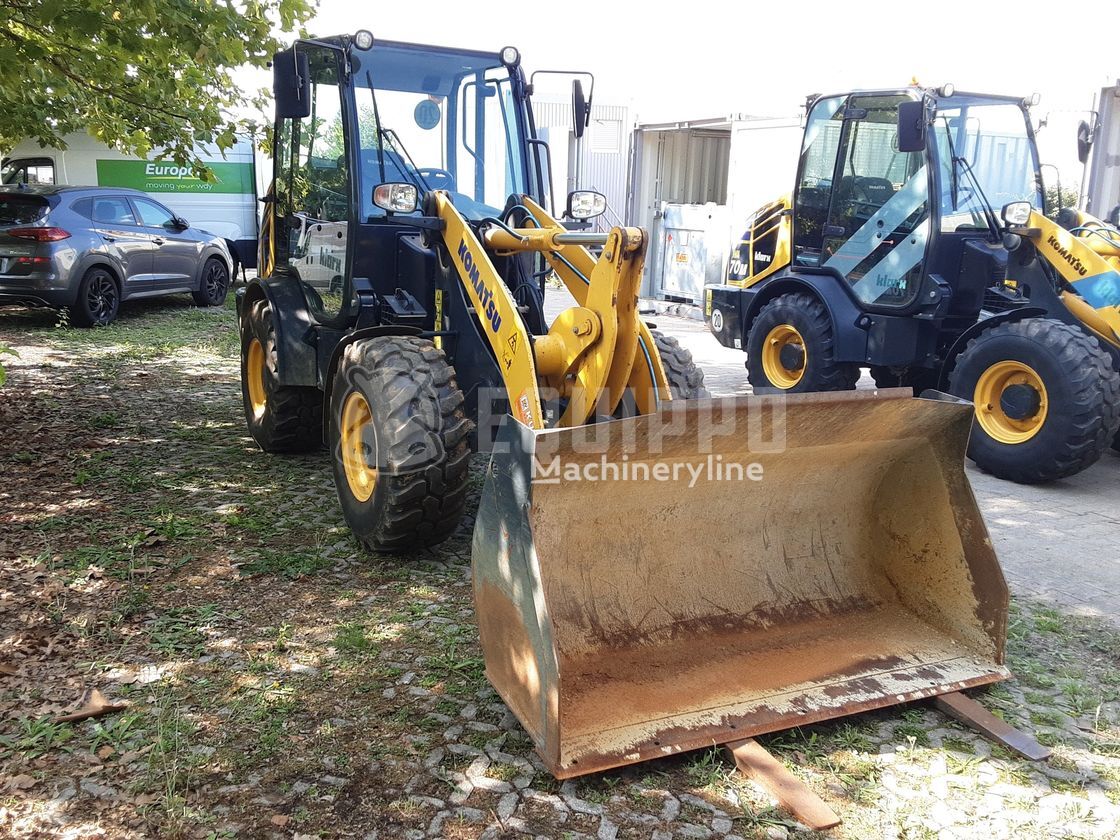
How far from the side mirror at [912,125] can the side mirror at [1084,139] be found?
Answer: 6.35 ft

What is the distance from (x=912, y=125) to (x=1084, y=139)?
7.00 ft

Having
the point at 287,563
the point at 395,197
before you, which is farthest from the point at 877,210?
the point at 287,563

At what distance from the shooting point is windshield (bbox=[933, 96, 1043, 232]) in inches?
275

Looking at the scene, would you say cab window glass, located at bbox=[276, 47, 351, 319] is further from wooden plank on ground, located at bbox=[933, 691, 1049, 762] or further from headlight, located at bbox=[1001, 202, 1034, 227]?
headlight, located at bbox=[1001, 202, 1034, 227]

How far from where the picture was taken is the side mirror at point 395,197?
4531mm

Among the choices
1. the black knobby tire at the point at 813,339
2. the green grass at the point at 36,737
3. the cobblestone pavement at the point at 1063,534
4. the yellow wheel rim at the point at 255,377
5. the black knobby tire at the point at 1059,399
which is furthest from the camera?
the black knobby tire at the point at 813,339

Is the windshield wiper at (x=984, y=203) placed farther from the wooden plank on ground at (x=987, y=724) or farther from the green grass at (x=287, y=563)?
the green grass at (x=287, y=563)

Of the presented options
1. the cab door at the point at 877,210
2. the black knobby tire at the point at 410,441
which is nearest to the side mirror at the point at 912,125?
the cab door at the point at 877,210

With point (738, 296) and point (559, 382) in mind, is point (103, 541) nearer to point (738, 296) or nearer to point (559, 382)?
point (559, 382)

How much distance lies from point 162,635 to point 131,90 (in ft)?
18.9

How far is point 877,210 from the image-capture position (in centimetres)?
738

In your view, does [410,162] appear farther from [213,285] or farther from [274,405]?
[213,285]

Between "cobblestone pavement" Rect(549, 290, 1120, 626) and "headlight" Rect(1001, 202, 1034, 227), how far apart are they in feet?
5.54

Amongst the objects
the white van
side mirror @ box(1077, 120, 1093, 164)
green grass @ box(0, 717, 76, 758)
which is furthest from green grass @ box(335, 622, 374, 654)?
the white van
